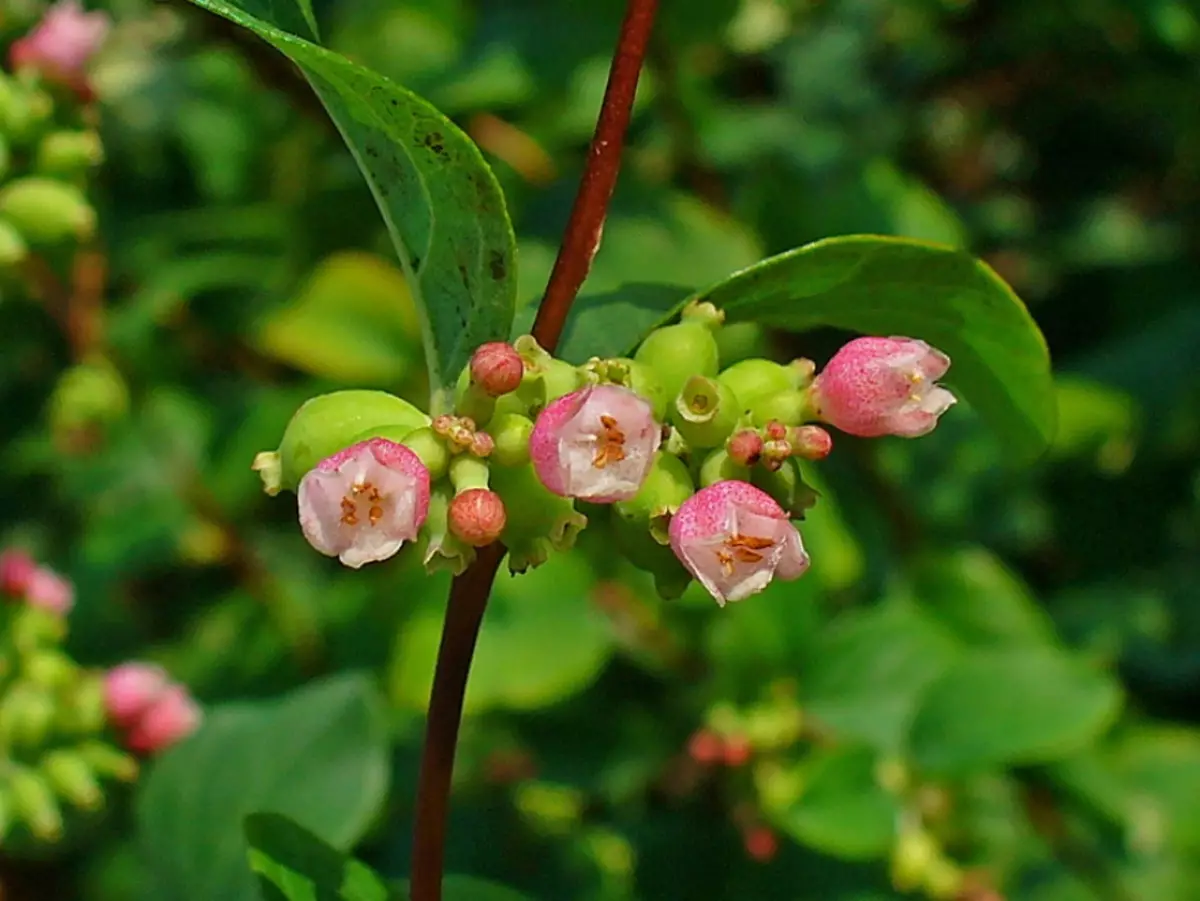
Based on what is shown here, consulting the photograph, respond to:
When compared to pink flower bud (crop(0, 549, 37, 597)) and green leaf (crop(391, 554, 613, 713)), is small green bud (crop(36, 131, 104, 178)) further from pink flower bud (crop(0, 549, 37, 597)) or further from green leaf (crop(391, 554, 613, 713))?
green leaf (crop(391, 554, 613, 713))

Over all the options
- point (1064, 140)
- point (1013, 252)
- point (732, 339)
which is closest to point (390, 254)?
point (732, 339)

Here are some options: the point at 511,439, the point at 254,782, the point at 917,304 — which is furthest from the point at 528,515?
the point at 254,782

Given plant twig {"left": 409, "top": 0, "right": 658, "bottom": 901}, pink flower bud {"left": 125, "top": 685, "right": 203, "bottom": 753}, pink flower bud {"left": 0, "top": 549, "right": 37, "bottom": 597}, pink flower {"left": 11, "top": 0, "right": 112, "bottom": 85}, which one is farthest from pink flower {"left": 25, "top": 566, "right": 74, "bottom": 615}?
plant twig {"left": 409, "top": 0, "right": 658, "bottom": 901}

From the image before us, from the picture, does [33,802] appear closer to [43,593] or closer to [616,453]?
Answer: [43,593]

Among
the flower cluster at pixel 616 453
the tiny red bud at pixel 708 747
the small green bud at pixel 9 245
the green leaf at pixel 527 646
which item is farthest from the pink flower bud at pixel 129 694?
the flower cluster at pixel 616 453

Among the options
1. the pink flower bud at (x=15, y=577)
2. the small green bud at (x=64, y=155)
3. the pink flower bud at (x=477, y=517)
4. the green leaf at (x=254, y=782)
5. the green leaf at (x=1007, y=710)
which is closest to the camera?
the pink flower bud at (x=477, y=517)

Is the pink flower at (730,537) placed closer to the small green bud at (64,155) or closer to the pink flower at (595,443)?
the pink flower at (595,443)
